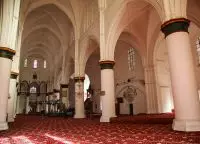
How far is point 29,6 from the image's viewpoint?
54.3 feet

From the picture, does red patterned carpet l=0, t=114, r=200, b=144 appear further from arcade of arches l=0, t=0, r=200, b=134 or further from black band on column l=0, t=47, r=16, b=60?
black band on column l=0, t=47, r=16, b=60

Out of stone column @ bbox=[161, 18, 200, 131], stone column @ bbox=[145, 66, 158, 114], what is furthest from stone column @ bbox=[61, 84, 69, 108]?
stone column @ bbox=[161, 18, 200, 131]

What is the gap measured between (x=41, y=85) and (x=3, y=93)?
2711 centimetres

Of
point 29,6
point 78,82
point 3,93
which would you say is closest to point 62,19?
point 29,6

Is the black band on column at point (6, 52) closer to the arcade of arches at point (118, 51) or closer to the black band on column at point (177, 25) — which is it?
the arcade of arches at point (118, 51)

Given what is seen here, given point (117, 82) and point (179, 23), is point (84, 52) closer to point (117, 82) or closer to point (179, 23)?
point (117, 82)

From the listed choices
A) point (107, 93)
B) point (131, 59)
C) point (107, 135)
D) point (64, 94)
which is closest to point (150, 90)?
point (131, 59)

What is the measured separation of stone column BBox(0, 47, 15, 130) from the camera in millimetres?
7008

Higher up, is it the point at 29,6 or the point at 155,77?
the point at 29,6

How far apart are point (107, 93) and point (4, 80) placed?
5.76 meters

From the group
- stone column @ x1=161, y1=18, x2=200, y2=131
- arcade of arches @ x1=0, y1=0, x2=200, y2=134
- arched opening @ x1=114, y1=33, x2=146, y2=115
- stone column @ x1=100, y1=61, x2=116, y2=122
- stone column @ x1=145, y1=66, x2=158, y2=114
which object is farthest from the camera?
arched opening @ x1=114, y1=33, x2=146, y2=115

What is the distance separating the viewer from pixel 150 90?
52.7 ft

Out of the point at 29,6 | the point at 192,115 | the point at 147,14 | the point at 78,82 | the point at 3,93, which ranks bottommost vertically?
the point at 192,115

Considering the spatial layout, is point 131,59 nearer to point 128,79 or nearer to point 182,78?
point 128,79
